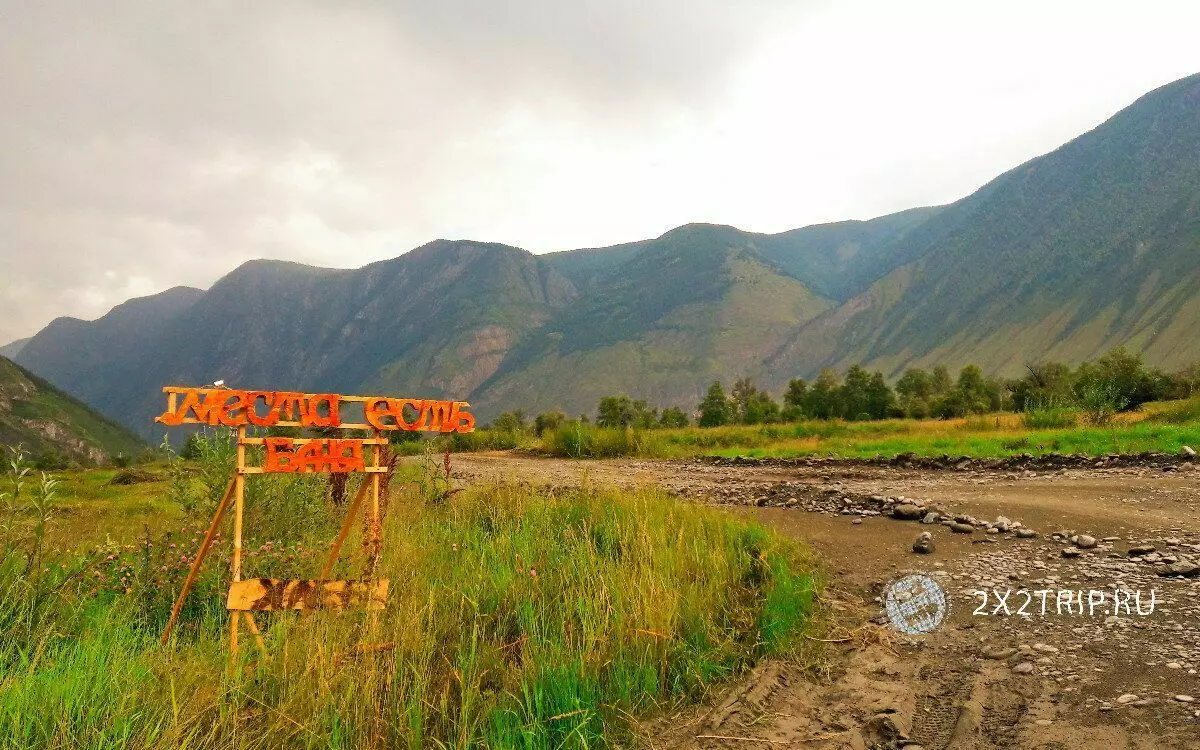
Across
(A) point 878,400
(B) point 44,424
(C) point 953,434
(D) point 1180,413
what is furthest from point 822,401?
(B) point 44,424

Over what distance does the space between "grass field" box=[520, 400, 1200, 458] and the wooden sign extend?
50.8ft

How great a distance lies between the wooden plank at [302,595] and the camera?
4.89m

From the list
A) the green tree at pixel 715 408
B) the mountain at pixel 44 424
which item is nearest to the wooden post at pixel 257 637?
the green tree at pixel 715 408

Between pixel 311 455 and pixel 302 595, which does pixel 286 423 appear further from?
pixel 302 595

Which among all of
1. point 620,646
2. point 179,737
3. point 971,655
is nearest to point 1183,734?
point 971,655

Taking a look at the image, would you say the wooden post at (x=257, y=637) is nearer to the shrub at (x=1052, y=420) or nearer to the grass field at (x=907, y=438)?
the grass field at (x=907, y=438)

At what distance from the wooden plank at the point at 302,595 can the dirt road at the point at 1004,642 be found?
2.64 metres

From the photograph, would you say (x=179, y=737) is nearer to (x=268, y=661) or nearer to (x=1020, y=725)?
(x=268, y=661)

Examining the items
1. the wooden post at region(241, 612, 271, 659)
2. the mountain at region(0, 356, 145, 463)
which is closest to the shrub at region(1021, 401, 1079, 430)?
the wooden post at region(241, 612, 271, 659)

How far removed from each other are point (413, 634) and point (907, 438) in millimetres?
20905

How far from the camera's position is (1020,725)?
379 cm

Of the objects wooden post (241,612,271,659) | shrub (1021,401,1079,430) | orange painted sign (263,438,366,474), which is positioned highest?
orange painted sign (263,438,366,474)

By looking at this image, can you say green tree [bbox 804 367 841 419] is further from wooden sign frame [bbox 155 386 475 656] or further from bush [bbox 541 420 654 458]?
wooden sign frame [bbox 155 386 475 656]

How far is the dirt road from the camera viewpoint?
12.6ft
